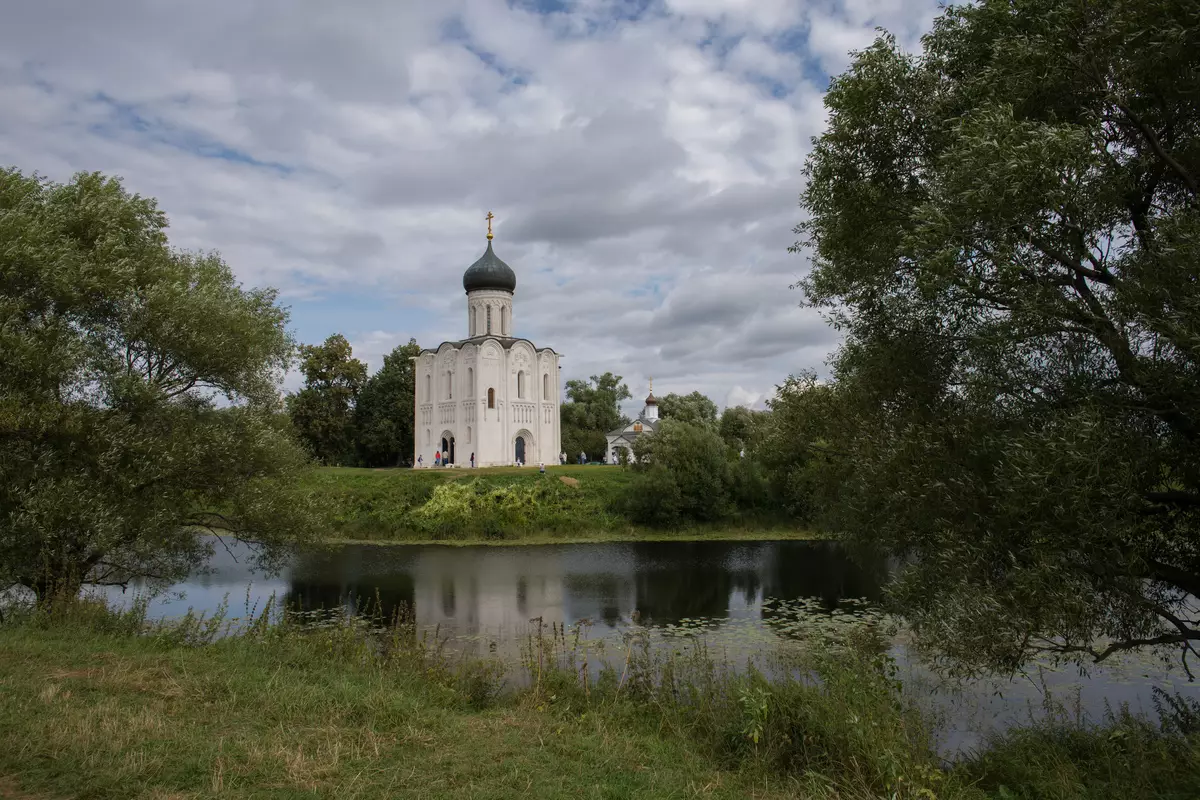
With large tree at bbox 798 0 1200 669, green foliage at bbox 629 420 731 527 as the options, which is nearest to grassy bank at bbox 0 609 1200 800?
large tree at bbox 798 0 1200 669

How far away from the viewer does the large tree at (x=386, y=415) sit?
47.6 meters

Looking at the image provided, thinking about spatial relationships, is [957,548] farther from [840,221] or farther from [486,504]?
[486,504]

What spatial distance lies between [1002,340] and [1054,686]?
5320mm

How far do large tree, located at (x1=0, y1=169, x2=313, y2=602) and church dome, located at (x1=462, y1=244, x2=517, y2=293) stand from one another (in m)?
33.1

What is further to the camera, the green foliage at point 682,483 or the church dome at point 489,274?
the church dome at point 489,274

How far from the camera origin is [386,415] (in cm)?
4800

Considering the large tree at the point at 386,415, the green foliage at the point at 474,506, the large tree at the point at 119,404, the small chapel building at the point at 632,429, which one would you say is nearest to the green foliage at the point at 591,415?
the small chapel building at the point at 632,429

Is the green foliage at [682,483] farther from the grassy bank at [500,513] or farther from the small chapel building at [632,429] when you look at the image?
the small chapel building at [632,429]

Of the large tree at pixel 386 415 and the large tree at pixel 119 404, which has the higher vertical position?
the large tree at pixel 386 415

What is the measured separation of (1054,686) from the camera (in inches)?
368

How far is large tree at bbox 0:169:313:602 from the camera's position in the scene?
9.68m

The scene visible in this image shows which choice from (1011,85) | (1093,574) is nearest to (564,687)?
(1093,574)

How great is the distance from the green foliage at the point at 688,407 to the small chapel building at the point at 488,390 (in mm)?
15934

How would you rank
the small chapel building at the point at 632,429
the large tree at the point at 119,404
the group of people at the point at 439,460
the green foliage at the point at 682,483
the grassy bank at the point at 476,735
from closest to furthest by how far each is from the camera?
1. the grassy bank at the point at 476,735
2. the large tree at the point at 119,404
3. the green foliage at the point at 682,483
4. the group of people at the point at 439,460
5. the small chapel building at the point at 632,429
